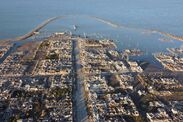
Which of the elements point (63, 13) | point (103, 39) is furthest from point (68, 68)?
point (63, 13)

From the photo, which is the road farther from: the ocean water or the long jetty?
Result: the long jetty

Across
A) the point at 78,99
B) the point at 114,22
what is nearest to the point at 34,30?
the point at 114,22

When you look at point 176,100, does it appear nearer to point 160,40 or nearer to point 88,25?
point 160,40

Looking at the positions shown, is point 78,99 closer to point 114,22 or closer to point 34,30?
point 34,30

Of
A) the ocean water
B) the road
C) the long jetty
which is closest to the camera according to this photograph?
the road

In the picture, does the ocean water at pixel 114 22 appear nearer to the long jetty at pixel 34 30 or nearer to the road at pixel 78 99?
the long jetty at pixel 34 30

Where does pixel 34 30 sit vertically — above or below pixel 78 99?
above

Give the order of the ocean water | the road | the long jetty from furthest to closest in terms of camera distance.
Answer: the ocean water, the long jetty, the road

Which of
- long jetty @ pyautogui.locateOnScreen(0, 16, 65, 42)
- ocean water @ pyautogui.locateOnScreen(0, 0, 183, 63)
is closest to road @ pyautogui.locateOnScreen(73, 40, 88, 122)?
ocean water @ pyautogui.locateOnScreen(0, 0, 183, 63)

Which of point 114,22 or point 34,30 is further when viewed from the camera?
point 114,22
